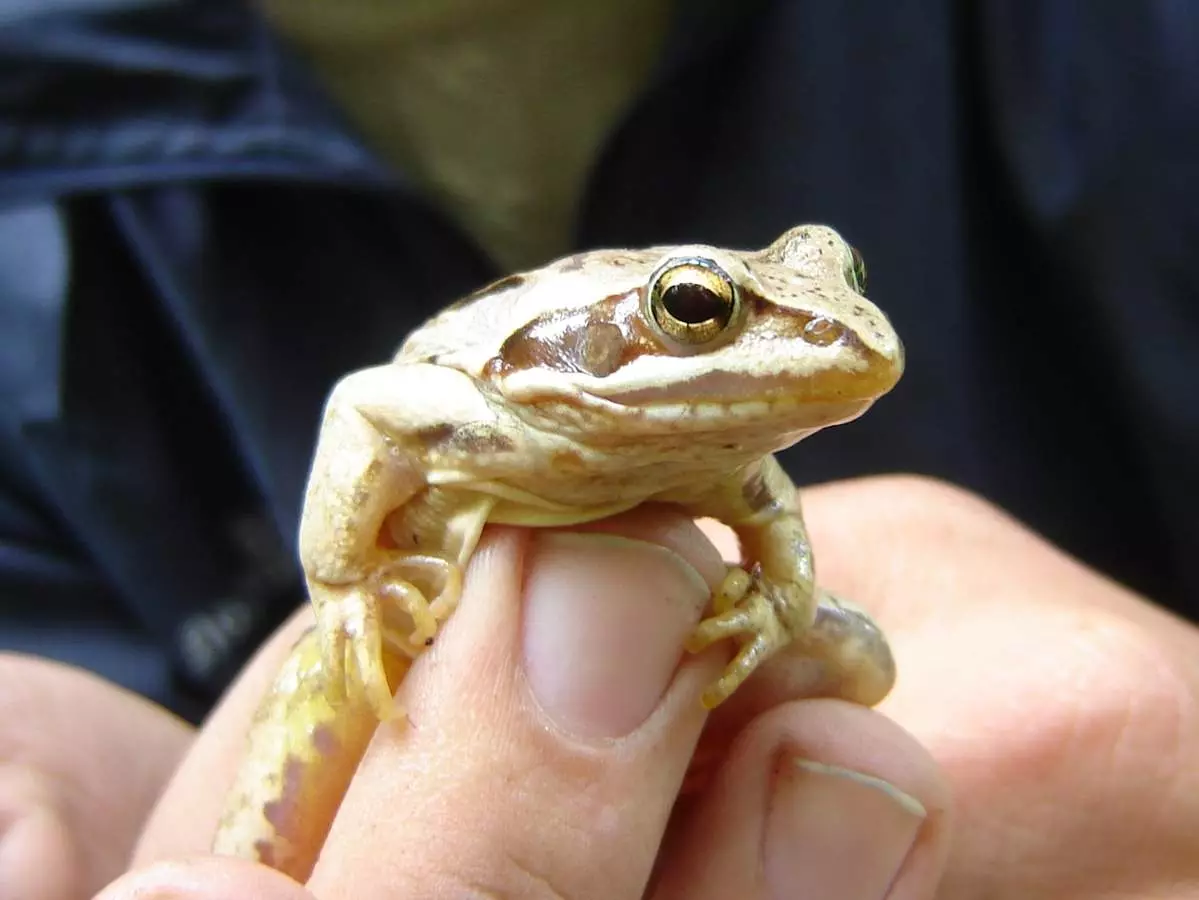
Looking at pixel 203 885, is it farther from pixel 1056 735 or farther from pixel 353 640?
pixel 1056 735

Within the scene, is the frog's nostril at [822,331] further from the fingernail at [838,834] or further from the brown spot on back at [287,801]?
the brown spot on back at [287,801]

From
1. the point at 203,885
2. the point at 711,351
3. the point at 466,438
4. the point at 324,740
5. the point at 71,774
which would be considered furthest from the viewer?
the point at 71,774

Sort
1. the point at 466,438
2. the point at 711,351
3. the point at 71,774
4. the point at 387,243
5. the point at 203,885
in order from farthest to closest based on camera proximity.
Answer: the point at 387,243, the point at 71,774, the point at 466,438, the point at 711,351, the point at 203,885

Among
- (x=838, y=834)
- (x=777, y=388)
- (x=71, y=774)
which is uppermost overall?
(x=777, y=388)

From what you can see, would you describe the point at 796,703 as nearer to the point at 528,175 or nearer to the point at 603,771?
the point at 603,771

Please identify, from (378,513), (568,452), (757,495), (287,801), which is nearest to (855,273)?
(757,495)

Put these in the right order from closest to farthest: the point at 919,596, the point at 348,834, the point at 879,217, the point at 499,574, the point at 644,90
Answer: the point at 348,834 < the point at 499,574 < the point at 919,596 < the point at 644,90 < the point at 879,217

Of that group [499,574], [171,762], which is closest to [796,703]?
[499,574]
